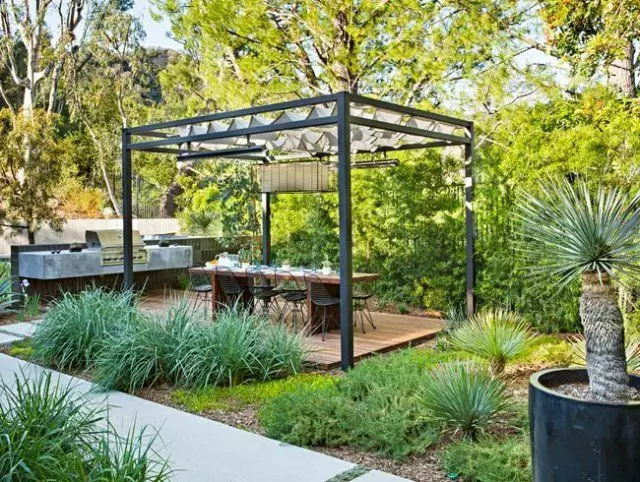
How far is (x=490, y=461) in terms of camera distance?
3.61 meters

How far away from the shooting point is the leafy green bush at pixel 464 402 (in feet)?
13.7

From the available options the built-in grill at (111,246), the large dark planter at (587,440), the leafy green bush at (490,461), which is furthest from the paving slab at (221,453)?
the built-in grill at (111,246)

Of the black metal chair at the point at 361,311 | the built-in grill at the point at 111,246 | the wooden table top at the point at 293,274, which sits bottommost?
the black metal chair at the point at 361,311

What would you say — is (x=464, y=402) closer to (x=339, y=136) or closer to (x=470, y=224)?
(x=339, y=136)

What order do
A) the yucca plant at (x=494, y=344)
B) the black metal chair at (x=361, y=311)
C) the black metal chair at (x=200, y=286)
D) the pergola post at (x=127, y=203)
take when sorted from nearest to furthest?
the yucca plant at (x=494, y=344), the black metal chair at (x=361, y=311), the pergola post at (x=127, y=203), the black metal chair at (x=200, y=286)

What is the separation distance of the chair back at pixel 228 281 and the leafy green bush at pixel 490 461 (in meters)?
5.17

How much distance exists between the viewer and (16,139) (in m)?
12.1

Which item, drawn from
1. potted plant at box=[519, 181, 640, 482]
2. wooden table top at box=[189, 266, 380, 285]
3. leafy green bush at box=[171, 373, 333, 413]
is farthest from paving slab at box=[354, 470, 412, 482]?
wooden table top at box=[189, 266, 380, 285]

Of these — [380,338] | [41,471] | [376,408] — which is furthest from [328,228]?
[41,471]

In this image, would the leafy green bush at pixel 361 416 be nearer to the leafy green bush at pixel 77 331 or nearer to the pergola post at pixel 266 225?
the leafy green bush at pixel 77 331

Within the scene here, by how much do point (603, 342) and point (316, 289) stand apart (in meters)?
4.85

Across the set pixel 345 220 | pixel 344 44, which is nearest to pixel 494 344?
pixel 345 220

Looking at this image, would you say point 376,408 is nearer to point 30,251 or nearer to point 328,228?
point 328,228

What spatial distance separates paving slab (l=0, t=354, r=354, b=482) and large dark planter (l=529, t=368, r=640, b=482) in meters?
1.32
